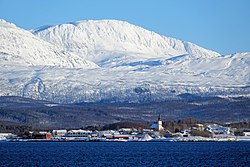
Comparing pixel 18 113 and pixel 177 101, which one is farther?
pixel 177 101

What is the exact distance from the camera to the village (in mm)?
117062

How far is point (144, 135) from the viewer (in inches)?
4656

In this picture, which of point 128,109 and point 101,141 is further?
point 128,109

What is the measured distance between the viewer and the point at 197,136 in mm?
119812

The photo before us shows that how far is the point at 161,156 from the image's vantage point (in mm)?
71000

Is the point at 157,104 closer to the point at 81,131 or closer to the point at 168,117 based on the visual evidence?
the point at 168,117

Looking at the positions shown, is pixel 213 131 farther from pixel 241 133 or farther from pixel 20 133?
pixel 20 133

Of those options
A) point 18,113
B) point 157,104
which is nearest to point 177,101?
point 157,104

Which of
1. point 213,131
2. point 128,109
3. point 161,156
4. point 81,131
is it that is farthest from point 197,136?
point 128,109

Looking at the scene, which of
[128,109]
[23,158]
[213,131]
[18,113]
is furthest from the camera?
[128,109]

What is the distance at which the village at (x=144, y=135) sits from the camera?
117m

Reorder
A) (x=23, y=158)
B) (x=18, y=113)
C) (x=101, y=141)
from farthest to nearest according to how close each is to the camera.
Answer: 1. (x=18, y=113)
2. (x=101, y=141)
3. (x=23, y=158)

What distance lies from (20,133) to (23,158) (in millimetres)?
59961

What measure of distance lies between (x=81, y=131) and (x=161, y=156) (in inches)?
2249
